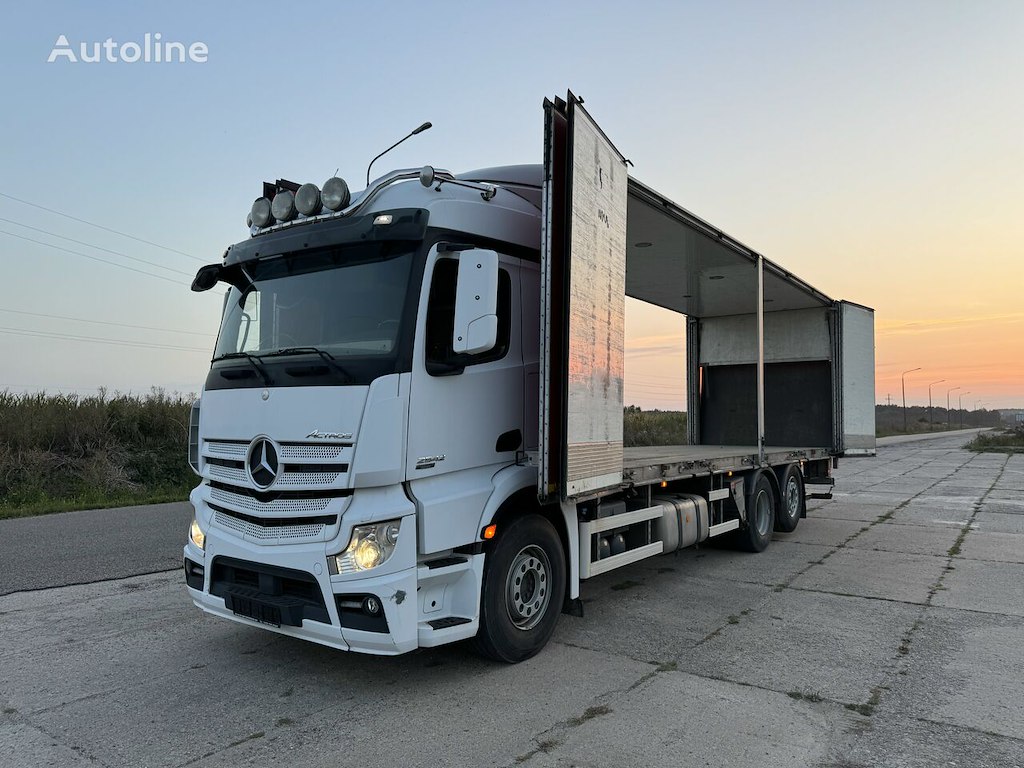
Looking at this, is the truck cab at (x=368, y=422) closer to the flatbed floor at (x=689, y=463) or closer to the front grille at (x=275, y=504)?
the front grille at (x=275, y=504)

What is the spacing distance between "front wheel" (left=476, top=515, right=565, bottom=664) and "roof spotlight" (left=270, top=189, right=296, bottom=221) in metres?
2.49

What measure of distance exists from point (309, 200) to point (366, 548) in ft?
7.36

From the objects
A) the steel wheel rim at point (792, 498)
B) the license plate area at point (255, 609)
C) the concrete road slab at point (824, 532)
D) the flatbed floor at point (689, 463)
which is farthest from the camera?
the steel wheel rim at point (792, 498)

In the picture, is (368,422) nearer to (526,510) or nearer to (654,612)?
(526,510)

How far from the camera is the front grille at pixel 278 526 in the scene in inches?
155

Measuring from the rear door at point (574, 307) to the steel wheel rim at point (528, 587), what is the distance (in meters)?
0.42

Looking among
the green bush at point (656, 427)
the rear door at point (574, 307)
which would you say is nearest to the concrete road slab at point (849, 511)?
the green bush at point (656, 427)

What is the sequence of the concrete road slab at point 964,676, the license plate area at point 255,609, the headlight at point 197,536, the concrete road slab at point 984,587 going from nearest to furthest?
the concrete road slab at point 964,676
the license plate area at point 255,609
the headlight at point 197,536
the concrete road slab at point 984,587

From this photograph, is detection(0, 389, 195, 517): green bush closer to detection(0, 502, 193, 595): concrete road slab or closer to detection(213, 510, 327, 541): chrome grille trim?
detection(0, 502, 193, 595): concrete road slab

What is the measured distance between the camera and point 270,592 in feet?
13.4

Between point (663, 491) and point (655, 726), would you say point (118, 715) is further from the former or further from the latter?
point (663, 491)

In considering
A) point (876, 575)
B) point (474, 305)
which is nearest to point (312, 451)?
point (474, 305)

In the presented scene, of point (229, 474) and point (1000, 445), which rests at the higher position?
point (229, 474)

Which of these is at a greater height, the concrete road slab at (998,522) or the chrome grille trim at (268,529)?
the chrome grille trim at (268,529)
